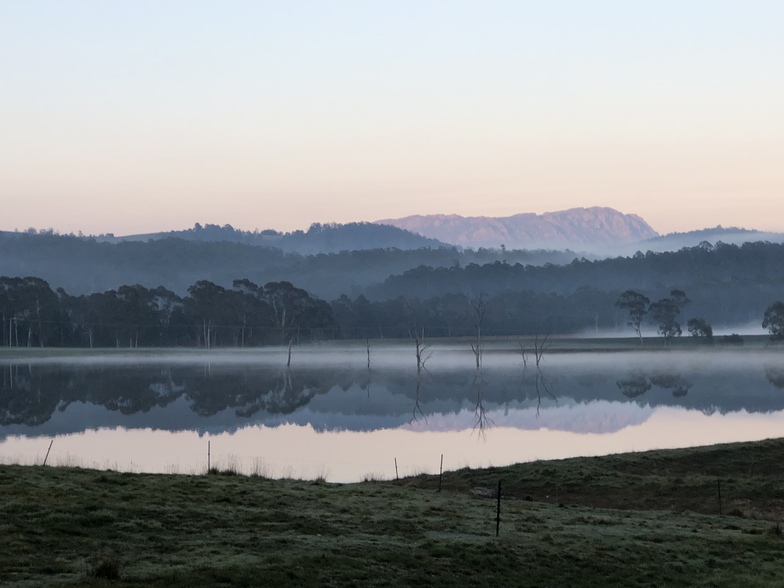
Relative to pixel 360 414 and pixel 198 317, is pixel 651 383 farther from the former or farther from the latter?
pixel 198 317

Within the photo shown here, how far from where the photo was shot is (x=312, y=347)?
5802 inches

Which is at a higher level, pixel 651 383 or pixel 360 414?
pixel 360 414

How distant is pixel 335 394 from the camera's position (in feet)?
211

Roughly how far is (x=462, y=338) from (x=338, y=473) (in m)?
139

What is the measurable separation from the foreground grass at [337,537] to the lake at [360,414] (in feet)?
29.6

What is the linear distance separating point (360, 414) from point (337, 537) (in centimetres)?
3832

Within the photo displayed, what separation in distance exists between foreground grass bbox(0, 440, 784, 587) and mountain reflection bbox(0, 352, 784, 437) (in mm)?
24667

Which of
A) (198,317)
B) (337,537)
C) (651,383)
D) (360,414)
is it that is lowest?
(651,383)

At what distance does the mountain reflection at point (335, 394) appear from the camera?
161ft

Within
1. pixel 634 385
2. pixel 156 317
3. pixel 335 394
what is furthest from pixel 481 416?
pixel 156 317

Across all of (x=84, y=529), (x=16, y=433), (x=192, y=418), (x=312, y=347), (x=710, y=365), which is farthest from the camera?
(x=312, y=347)

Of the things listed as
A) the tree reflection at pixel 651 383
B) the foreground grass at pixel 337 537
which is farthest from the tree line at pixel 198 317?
the foreground grass at pixel 337 537

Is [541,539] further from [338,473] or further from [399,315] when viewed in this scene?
[399,315]

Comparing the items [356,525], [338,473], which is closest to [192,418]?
[338,473]
